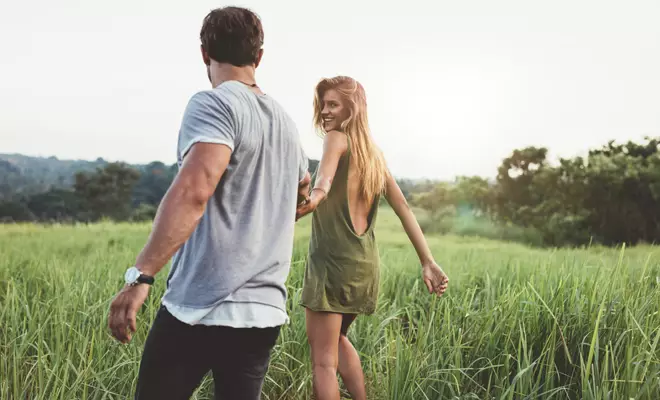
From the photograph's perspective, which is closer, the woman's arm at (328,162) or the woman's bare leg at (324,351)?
the woman's arm at (328,162)

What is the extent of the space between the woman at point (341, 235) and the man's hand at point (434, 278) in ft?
1.00

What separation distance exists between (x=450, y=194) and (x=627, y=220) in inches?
246

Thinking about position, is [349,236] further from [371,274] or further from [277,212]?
[277,212]

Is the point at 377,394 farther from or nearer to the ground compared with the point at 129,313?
nearer to the ground

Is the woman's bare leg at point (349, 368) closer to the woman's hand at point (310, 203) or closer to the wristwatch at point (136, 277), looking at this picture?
the woman's hand at point (310, 203)

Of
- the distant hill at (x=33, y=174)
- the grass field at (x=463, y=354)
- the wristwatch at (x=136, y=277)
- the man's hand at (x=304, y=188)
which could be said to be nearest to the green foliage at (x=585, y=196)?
the grass field at (x=463, y=354)

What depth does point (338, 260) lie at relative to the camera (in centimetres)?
268

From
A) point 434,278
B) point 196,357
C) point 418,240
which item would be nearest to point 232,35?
point 196,357

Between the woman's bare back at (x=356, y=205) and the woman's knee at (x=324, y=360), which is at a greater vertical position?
the woman's bare back at (x=356, y=205)

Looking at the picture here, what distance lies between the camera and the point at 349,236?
106 inches

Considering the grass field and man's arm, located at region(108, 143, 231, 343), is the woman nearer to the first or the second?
the grass field

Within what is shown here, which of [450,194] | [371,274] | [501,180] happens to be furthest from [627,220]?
[371,274]

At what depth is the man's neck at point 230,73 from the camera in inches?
71.2

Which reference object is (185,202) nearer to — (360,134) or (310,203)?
(310,203)
